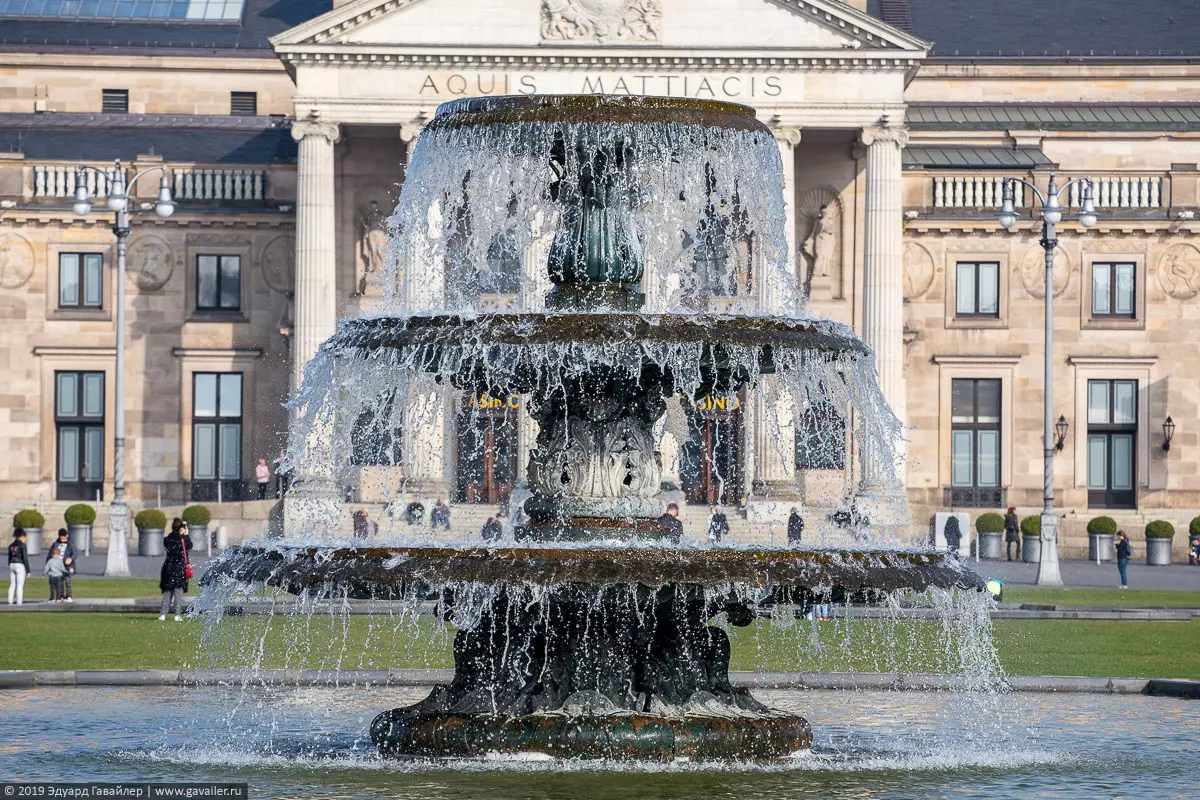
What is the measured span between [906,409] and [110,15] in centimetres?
3296

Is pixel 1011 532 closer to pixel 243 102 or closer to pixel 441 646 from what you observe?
pixel 243 102

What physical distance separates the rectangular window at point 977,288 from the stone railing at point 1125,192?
3.14 metres

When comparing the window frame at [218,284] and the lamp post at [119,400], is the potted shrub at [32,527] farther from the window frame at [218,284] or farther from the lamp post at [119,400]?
the window frame at [218,284]

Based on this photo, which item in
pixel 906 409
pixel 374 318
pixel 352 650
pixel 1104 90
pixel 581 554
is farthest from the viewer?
pixel 1104 90

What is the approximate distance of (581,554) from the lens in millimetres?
16812

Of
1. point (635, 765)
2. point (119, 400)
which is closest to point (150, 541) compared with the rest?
point (119, 400)

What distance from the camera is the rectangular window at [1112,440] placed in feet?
234

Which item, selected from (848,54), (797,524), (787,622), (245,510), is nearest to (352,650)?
(787,622)

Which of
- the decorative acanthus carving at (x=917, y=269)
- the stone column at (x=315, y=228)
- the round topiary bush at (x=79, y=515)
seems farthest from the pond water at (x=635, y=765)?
the decorative acanthus carving at (x=917, y=269)

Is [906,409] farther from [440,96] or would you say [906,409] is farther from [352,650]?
[352,650]

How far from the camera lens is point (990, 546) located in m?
62.4

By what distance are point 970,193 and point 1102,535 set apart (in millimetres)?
13753

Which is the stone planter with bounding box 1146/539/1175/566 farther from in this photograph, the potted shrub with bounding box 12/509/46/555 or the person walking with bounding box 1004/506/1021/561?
the potted shrub with bounding box 12/509/46/555

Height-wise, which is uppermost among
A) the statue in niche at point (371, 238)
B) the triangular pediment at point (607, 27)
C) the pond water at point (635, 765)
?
the triangular pediment at point (607, 27)
